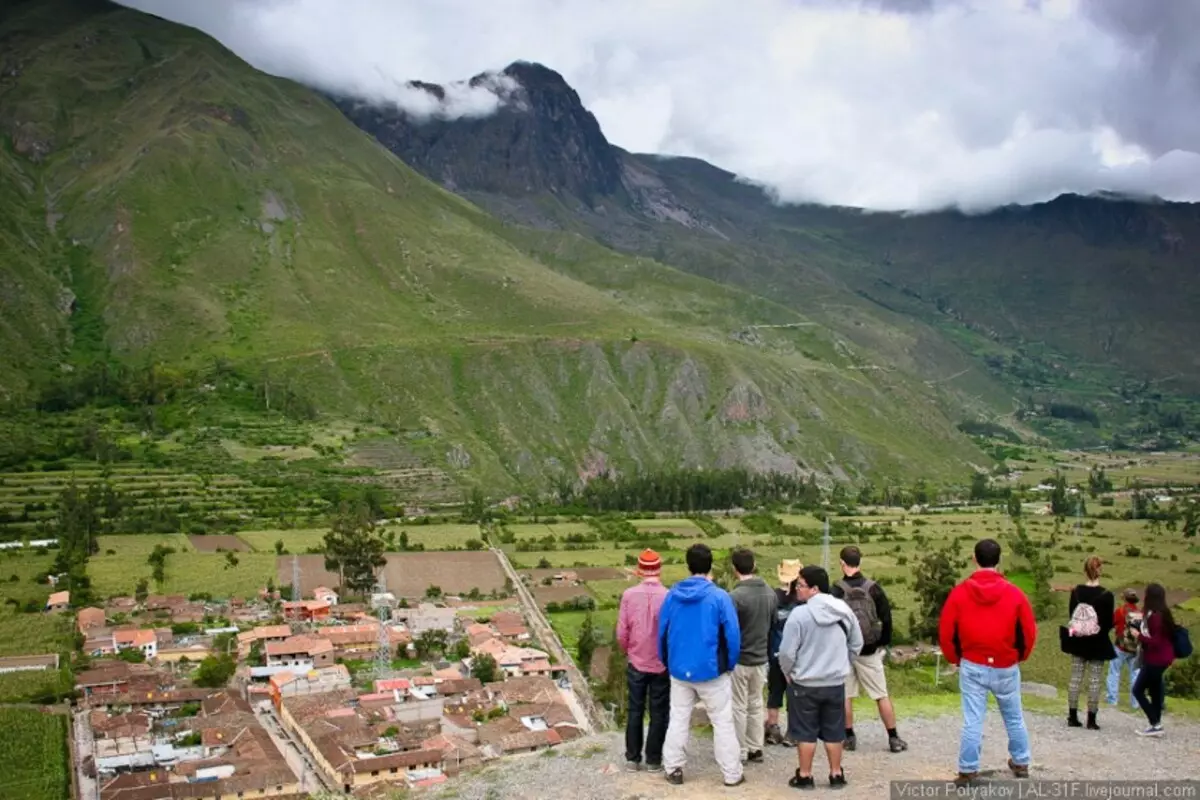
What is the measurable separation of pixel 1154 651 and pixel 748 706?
6209mm

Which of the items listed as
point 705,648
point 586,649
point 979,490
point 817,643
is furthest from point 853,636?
point 979,490

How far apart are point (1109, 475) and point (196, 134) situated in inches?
7063

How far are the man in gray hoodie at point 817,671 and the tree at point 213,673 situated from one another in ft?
136

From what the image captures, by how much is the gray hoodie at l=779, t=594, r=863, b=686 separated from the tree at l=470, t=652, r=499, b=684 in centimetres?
3736

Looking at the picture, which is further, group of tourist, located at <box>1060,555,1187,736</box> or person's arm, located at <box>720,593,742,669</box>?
group of tourist, located at <box>1060,555,1187,736</box>

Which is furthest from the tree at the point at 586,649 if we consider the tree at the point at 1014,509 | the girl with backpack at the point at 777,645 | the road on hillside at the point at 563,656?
the tree at the point at 1014,509

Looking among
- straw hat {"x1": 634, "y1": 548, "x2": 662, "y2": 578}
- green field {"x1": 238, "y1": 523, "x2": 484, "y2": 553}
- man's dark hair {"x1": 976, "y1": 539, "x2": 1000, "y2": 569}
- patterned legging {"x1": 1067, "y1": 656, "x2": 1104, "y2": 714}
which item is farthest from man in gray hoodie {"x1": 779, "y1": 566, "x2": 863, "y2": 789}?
green field {"x1": 238, "y1": 523, "x2": 484, "y2": 553}

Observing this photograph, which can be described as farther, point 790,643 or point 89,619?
point 89,619

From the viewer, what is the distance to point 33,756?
36.0m

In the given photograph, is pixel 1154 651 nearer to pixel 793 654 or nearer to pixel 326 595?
pixel 793 654

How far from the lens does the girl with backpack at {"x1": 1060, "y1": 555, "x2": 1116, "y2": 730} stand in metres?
13.9

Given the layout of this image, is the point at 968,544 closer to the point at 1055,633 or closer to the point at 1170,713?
the point at 1055,633

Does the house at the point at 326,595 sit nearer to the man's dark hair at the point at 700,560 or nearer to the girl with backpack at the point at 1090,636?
the girl with backpack at the point at 1090,636

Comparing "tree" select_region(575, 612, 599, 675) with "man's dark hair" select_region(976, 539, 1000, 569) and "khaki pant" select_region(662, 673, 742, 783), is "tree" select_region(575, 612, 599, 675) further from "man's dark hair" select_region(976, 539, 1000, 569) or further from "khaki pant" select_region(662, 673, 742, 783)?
"man's dark hair" select_region(976, 539, 1000, 569)
